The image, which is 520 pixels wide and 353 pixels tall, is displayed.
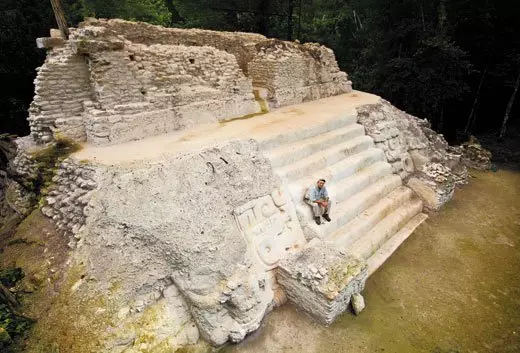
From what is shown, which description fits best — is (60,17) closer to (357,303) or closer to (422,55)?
(357,303)

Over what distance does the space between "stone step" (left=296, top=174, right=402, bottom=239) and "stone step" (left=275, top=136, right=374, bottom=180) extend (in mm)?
671

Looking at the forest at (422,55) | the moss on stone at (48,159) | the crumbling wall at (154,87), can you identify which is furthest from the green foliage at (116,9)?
the moss on stone at (48,159)

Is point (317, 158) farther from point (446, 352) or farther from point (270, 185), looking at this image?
point (446, 352)

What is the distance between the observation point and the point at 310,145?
6.60 m

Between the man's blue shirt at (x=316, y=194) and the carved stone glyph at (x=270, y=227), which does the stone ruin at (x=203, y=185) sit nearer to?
the carved stone glyph at (x=270, y=227)

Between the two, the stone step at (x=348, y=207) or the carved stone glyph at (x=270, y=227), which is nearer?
the carved stone glyph at (x=270, y=227)

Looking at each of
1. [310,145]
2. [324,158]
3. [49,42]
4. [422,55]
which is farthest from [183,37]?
[422,55]

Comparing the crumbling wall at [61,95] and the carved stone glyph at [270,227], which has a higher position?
the crumbling wall at [61,95]

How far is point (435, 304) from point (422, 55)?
9903 mm

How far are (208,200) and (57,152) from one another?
10.3 ft

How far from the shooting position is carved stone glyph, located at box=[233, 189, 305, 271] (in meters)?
4.86

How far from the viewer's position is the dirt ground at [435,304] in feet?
14.0

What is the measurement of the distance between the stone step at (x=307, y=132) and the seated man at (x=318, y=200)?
1307mm

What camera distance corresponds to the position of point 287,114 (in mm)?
8141
